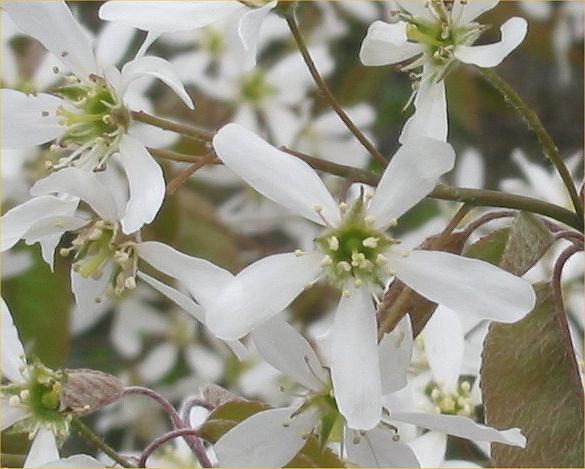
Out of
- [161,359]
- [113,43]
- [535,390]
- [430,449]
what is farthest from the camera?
[161,359]

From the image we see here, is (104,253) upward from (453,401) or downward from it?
upward

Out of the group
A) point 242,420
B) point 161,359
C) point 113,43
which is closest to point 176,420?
point 242,420

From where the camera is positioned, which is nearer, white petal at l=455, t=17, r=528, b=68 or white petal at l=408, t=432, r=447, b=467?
white petal at l=455, t=17, r=528, b=68

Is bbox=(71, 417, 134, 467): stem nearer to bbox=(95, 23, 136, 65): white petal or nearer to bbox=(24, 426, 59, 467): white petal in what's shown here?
bbox=(24, 426, 59, 467): white petal

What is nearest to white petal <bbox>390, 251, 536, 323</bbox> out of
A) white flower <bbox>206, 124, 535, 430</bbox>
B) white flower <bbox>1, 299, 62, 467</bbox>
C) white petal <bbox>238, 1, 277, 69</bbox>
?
white flower <bbox>206, 124, 535, 430</bbox>

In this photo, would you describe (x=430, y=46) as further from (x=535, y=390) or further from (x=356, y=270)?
(x=535, y=390)

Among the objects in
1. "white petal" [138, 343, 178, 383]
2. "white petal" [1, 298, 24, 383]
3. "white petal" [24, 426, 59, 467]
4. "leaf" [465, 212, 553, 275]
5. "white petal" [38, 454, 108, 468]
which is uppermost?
"leaf" [465, 212, 553, 275]

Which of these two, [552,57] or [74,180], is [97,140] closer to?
[74,180]
